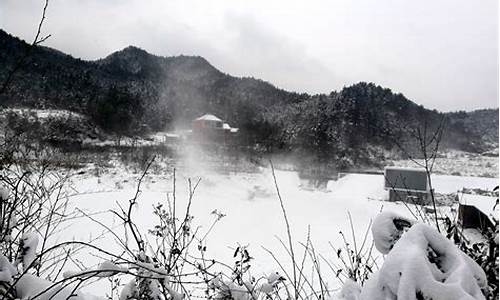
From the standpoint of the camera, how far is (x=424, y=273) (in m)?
0.63

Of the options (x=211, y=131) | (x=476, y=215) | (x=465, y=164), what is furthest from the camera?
(x=211, y=131)

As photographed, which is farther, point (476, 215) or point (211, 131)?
point (211, 131)

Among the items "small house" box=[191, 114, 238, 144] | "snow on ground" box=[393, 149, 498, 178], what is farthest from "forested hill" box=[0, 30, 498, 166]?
"small house" box=[191, 114, 238, 144]

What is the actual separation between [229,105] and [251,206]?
3397 centimetres

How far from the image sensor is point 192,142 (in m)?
29.9

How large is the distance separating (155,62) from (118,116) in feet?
89.5

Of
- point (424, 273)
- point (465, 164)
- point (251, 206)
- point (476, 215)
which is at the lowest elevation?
point (251, 206)

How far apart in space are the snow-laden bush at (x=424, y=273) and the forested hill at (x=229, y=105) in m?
14.3

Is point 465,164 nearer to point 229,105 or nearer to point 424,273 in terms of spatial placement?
point 424,273

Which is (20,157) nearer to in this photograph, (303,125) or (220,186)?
(220,186)

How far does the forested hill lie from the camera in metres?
26.2

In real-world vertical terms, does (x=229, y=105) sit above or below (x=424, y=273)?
above

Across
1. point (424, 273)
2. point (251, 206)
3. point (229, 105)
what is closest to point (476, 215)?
point (424, 273)

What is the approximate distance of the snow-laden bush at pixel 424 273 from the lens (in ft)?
2.04
